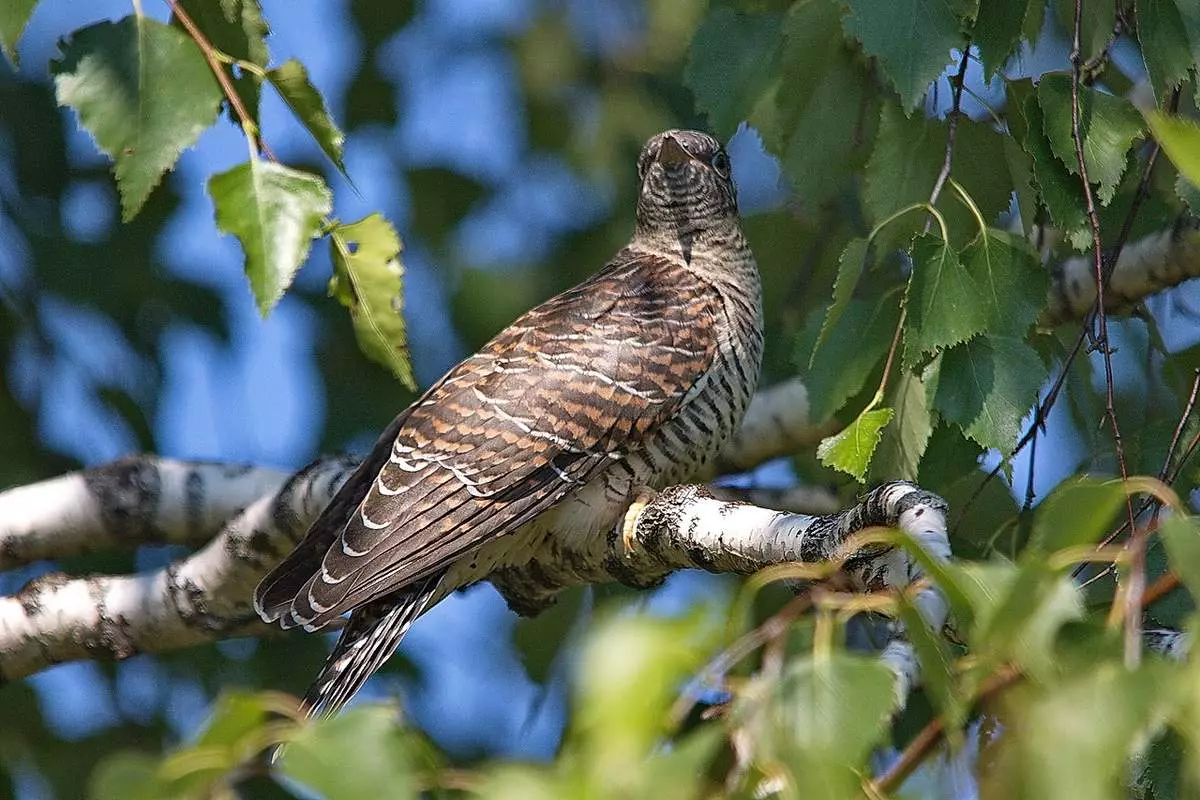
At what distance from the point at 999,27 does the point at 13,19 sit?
58.7 inches

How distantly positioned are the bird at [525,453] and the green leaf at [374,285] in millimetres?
536

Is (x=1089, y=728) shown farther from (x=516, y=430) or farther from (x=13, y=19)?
A: (x=516, y=430)

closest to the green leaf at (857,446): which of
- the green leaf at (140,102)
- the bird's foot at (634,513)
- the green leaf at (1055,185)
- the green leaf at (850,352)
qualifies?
the green leaf at (850,352)

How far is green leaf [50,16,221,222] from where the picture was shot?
225cm

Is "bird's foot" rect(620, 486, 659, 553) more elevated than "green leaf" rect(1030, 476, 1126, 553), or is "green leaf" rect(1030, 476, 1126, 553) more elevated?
"green leaf" rect(1030, 476, 1126, 553)

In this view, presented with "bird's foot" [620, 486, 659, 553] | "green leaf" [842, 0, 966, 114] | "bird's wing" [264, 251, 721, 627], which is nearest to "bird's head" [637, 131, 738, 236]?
"bird's wing" [264, 251, 721, 627]

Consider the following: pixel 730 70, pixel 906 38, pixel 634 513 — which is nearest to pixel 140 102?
pixel 730 70

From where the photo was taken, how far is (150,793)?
117cm

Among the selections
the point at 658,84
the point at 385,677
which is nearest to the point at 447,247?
the point at 658,84

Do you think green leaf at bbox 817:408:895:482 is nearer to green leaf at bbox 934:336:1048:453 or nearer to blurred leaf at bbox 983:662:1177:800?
green leaf at bbox 934:336:1048:453

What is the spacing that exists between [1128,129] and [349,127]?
3464 mm

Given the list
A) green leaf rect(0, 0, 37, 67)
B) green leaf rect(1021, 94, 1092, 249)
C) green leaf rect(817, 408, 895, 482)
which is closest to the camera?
green leaf rect(0, 0, 37, 67)

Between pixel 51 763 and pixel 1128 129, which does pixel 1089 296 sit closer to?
pixel 1128 129

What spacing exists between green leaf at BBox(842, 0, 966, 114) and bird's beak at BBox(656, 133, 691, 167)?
1.60 m
